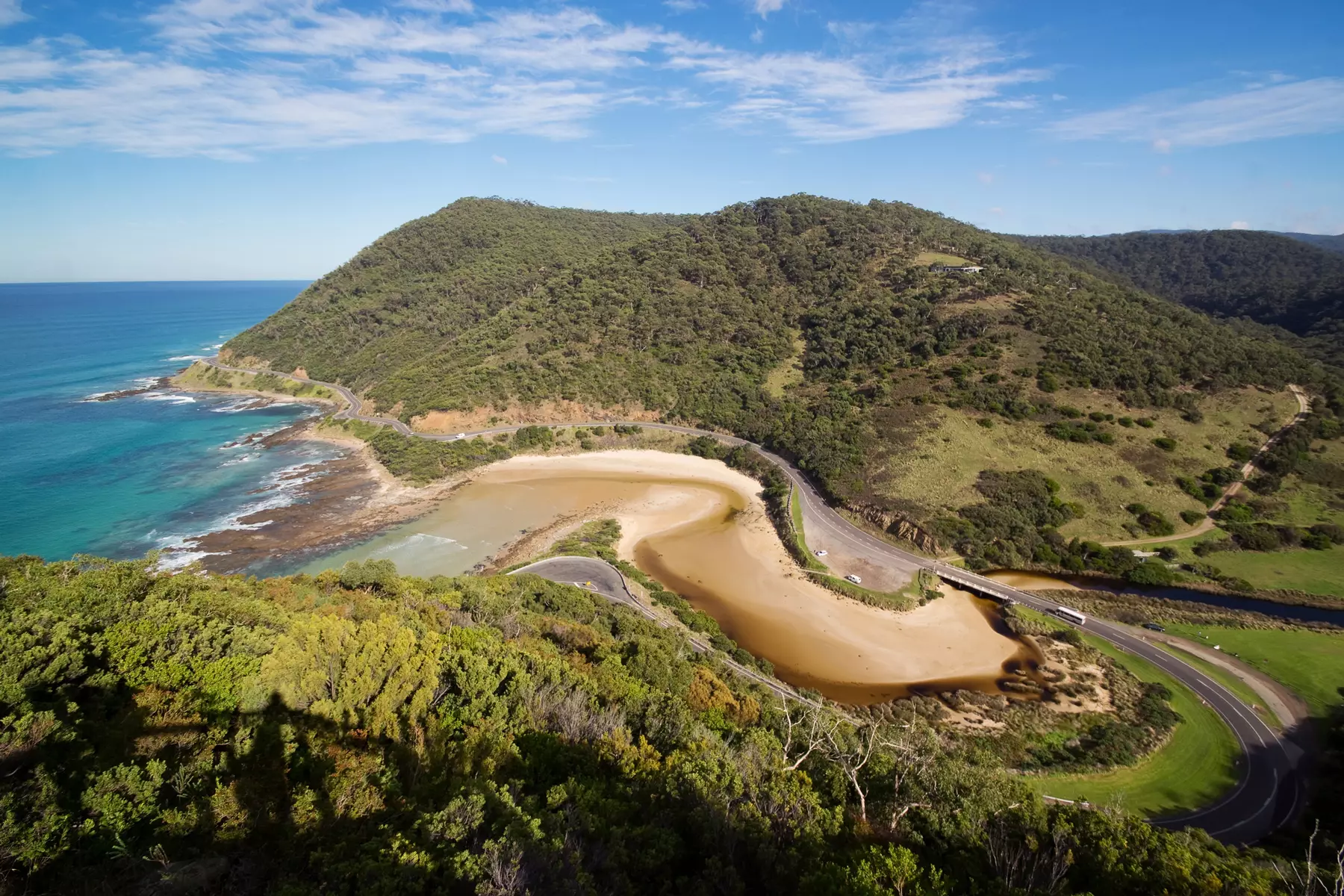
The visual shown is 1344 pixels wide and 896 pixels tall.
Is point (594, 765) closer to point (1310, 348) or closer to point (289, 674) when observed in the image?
point (289, 674)

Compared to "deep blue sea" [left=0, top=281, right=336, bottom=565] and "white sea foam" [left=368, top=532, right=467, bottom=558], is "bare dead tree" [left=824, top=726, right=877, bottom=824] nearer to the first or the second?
"white sea foam" [left=368, top=532, right=467, bottom=558]

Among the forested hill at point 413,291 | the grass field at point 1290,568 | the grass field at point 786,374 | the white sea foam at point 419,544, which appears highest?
the forested hill at point 413,291

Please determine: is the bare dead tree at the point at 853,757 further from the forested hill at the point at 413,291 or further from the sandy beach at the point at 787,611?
the forested hill at the point at 413,291

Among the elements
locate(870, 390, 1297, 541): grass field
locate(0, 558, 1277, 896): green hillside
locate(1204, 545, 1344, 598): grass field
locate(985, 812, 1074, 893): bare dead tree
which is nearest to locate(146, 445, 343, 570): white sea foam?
locate(0, 558, 1277, 896): green hillside

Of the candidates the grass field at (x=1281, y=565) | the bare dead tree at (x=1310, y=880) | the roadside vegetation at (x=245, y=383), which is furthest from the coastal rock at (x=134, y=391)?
the grass field at (x=1281, y=565)

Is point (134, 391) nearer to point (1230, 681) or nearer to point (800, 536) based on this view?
point (800, 536)

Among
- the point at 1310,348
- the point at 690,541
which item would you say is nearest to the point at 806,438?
the point at 690,541
